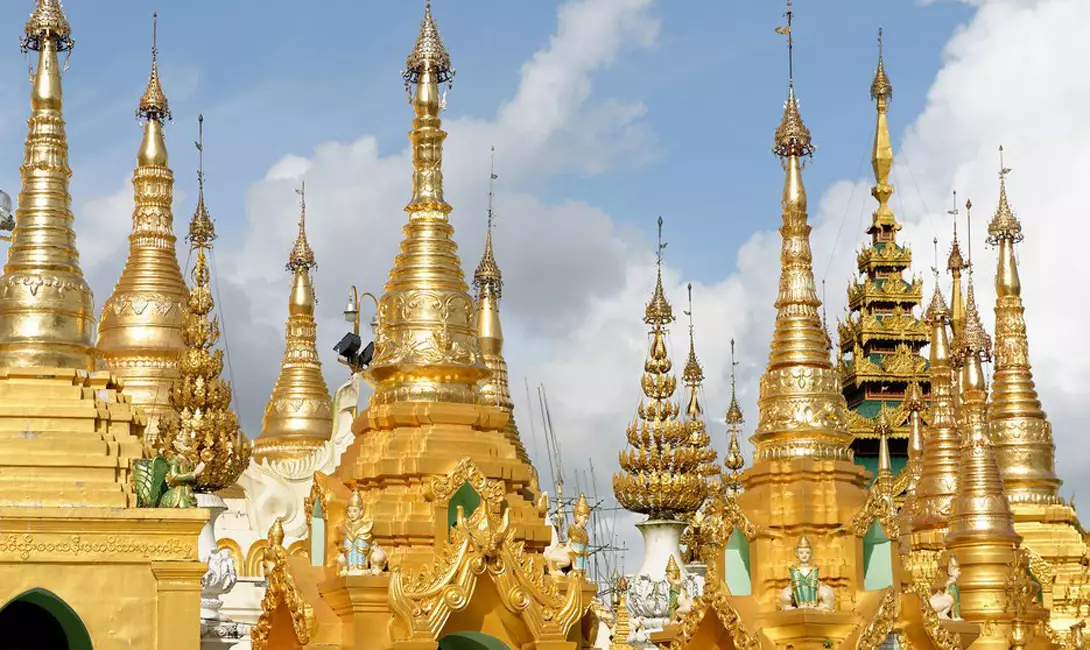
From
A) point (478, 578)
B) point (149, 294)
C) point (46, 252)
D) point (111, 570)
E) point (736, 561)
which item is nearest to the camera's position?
point (111, 570)

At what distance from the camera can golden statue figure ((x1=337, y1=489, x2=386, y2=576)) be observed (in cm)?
2280

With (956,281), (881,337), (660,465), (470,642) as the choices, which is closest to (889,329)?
(881,337)

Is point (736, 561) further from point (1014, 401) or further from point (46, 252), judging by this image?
point (1014, 401)

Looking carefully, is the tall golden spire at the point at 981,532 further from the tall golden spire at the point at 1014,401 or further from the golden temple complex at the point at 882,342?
the golden temple complex at the point at 882,342

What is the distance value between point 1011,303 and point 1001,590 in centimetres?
1015

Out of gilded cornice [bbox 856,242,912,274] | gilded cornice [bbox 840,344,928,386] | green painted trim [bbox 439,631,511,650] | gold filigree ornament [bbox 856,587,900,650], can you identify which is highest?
gilded cornice [bbox 856,242,912,274]

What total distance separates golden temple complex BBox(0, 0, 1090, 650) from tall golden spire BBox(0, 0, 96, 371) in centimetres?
3

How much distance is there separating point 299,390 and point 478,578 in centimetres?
1898

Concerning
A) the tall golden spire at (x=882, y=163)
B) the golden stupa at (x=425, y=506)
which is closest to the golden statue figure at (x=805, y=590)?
the golden stupa at (x=425, y=506)

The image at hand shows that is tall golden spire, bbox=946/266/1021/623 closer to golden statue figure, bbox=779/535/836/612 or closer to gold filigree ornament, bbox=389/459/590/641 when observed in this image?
golden statue figure, bbox=779/535/836/612

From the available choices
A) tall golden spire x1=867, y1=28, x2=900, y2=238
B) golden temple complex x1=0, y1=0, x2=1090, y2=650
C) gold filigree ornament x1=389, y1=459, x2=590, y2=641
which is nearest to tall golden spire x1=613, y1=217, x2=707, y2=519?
golden temple complex x1=0, y1=0, x2=1090, y2=650

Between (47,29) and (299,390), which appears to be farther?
(299,390)

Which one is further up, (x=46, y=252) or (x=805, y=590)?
(x=46, y=252)

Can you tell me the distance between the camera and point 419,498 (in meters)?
23.9
